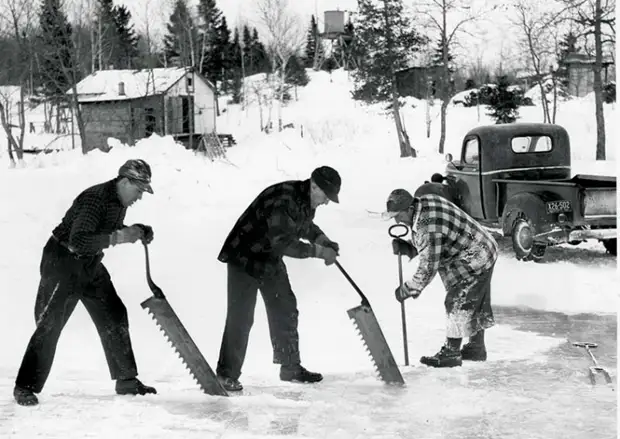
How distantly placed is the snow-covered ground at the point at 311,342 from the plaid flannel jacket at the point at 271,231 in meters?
0.95

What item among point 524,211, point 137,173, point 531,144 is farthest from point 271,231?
point 531,144

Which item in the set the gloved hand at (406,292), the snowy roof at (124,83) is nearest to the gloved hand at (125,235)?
the gloved hand at (406,292)

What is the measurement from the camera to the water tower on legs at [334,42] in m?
75.2

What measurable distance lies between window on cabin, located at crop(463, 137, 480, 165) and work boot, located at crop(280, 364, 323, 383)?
813 cm

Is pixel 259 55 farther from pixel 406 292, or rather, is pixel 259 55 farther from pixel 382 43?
pixel 406 292

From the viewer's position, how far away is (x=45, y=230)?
13078 mm

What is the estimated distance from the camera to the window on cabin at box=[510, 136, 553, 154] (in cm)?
1340

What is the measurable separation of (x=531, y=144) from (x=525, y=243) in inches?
105

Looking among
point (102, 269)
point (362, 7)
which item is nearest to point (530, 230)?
point (102, 269)

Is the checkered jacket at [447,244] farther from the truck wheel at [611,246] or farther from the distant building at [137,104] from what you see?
the distant building at [137,104]

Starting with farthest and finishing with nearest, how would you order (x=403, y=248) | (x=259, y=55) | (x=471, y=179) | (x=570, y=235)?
(x=259, y=55) → (x=471, y=179) → (x=570, y=235) → (x=403, y=248)

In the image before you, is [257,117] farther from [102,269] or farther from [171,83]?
[102,269]

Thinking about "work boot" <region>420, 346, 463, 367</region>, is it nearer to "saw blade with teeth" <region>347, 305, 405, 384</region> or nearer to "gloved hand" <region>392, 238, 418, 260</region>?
"saw blade with teeth" <region>347, 305, 405, 384</region>

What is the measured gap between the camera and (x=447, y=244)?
6.13 metres
